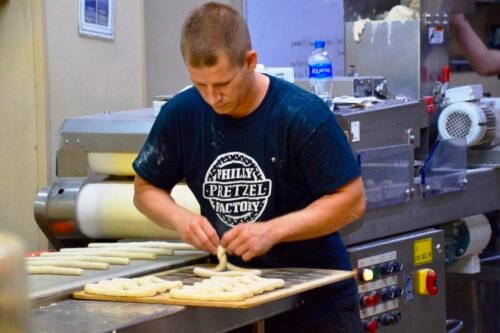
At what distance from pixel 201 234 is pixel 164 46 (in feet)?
9.31

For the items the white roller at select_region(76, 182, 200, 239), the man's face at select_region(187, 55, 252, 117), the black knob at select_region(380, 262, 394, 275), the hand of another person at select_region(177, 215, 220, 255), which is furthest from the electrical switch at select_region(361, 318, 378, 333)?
the man's face at select_region(187, 55, 252, 117)

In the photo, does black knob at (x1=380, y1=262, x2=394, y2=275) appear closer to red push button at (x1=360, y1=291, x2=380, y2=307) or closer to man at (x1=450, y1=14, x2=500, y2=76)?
red push button at (x1=360, y1=291, x2=380, y2=307)

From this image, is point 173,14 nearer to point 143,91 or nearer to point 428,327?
point 143,91

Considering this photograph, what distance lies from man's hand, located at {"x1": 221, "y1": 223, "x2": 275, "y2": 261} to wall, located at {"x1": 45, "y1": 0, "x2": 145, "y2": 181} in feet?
5.81

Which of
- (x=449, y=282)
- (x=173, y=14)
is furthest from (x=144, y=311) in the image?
(x=173, y=14)

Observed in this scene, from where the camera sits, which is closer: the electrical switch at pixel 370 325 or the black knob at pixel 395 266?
the electrical switch at pixel 370 325

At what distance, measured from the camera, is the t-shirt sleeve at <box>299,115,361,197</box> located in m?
1.96

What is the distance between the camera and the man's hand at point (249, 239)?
1.89 metres

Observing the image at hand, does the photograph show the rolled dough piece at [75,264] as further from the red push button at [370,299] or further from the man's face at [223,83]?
the red push button at [370,299]

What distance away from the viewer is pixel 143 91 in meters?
4.05

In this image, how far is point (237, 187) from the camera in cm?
201

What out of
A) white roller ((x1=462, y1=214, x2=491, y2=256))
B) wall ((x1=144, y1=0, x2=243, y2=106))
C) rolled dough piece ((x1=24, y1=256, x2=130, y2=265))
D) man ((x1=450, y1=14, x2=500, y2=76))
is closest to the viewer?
rolled dough piece ((x1=24, y1=256, x2=130, y2=265))

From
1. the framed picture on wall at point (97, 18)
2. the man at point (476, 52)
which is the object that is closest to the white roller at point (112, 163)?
the framed picture on wall at point (97, 18)

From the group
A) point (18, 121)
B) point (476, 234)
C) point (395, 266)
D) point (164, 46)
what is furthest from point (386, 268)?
point (164, 46)
